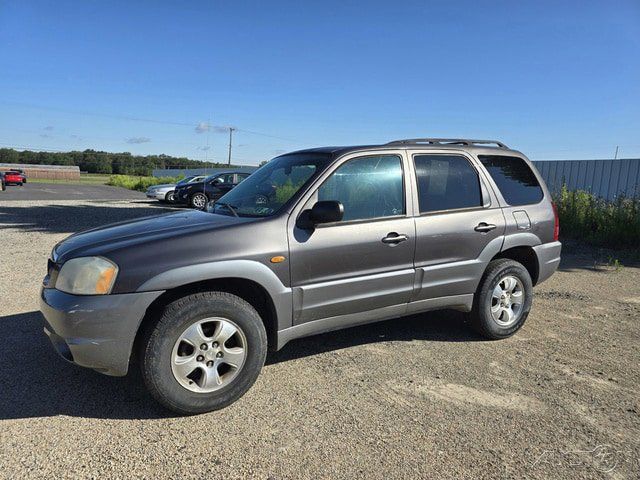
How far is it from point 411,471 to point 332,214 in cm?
172

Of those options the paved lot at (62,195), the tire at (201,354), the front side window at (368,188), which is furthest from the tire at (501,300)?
the paved lot at (62,195)

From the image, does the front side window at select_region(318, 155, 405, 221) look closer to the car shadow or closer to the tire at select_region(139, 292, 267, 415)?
the tire at select_region(139, 292, 267, 415)

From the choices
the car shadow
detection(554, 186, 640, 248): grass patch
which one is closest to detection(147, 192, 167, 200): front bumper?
detection(554, 186, 640, 248): grass patch

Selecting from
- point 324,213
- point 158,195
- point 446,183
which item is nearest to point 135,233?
point 324,213

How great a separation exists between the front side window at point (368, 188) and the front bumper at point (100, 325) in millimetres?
1583

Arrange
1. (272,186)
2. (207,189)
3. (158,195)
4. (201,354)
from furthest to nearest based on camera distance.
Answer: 1. (158,195)
2. (207,189)
3. (272,186)
4. (201,354)

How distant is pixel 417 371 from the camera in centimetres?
388

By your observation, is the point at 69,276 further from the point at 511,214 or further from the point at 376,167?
the point at 511,214

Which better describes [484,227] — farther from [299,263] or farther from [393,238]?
[299,263]

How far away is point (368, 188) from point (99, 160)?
109 m

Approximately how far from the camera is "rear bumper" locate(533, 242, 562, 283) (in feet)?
15.9

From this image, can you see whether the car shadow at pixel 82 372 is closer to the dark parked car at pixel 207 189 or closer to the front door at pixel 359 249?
the front door at pixel 359 249

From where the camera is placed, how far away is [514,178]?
4.89m

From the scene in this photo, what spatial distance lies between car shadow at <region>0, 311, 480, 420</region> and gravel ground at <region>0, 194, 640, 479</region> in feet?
0.05
